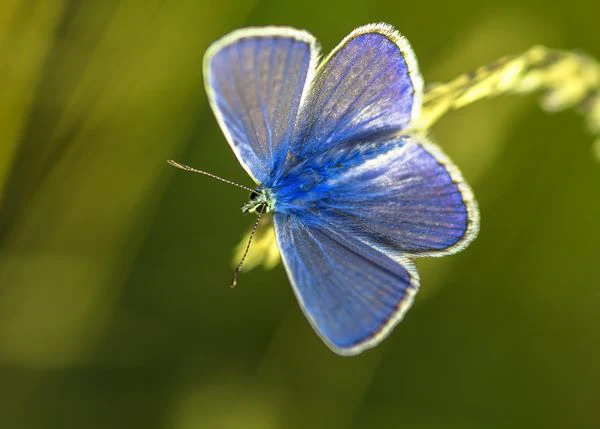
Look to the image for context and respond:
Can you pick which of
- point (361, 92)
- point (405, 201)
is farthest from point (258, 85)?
point (405, 201)

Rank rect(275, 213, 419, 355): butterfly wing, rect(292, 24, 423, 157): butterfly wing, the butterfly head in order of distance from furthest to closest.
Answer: the butterfly head
rect(292, 24, 423, 157): butterfly wing
rect(275, 213, 419, 355): butterfly wing

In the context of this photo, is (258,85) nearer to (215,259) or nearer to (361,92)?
(361,92)

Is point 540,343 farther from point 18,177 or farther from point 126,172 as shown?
point 18,177

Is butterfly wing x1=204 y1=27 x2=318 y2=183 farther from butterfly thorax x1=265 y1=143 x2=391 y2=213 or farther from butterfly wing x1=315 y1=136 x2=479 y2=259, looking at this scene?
butterfly wing x1=315 y1=136 x2=479 y2=259

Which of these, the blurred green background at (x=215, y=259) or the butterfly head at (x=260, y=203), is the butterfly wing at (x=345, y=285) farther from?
the blurred green background at (x=215, y=259)

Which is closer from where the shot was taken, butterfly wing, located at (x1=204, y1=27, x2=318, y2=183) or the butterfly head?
butterfly wing, located at (x1=204, y1=27, x2=318, y2=183)

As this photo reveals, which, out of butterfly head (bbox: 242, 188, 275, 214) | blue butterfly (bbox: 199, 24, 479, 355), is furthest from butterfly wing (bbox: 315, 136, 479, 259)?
butterfly head (bbox: 242, 188, 275, 214)
